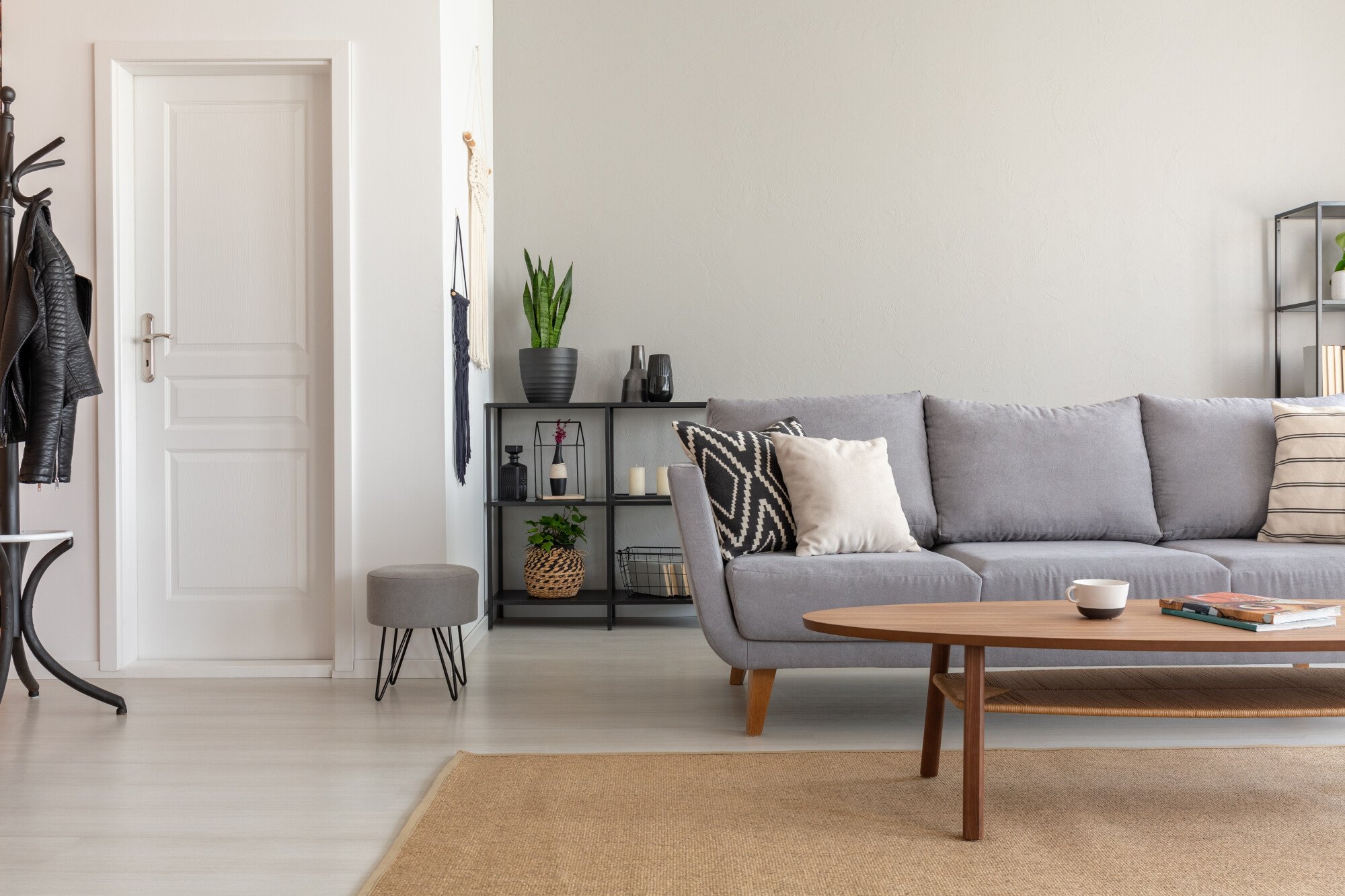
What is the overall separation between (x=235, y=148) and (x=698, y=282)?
1.84 m

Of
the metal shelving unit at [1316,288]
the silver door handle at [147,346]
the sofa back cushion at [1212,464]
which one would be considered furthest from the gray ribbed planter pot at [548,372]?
the metal shelving unit at [1316,288]

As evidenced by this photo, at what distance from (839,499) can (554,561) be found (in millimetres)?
1630

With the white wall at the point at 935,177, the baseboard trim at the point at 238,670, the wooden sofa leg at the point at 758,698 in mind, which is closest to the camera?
the wooden sofa leg at the point at 758,698

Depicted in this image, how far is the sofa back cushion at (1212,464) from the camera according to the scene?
3240mm

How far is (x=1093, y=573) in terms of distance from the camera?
2713 mm

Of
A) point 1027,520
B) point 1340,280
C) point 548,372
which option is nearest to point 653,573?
point 548,372

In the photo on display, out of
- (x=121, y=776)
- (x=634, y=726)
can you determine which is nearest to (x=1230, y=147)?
(x=634, y=726)

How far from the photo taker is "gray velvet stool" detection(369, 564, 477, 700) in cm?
299

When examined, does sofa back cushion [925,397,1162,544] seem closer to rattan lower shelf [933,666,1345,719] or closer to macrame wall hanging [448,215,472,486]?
rattan lower shelf [933,666,1345,719]

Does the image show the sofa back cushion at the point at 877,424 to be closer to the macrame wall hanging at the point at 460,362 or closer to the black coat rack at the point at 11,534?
the macrame wall hanging at the point at 460,362

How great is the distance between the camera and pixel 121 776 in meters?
2.31

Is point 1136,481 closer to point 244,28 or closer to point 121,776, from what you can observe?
point 121,776

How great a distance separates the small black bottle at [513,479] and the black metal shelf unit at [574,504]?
1.9 inches

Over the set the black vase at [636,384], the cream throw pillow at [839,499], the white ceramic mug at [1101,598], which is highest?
the black vase at [636,384]
